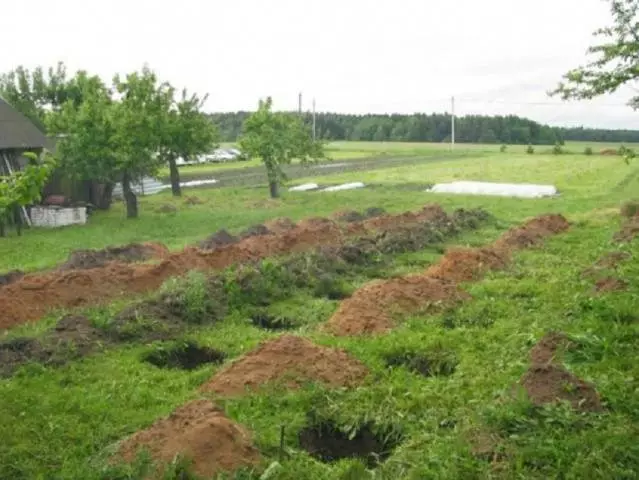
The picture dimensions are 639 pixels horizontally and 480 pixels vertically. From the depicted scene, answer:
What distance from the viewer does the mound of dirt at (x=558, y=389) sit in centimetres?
674

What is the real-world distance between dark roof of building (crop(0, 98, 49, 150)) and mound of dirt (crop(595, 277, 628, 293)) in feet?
64.7

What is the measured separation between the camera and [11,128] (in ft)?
82.7

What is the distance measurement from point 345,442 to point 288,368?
4.71 ft

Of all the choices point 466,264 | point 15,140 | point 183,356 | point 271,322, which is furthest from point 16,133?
point 183,356

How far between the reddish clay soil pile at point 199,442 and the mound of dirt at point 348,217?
16.1 m

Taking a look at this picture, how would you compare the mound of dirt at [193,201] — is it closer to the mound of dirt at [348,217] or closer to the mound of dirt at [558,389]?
the mound of dirt at [348,217]

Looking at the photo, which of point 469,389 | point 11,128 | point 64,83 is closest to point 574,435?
point 469,389

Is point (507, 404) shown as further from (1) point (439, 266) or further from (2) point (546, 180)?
(2) point (546, 180)

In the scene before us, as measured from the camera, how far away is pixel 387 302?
11.4 metres

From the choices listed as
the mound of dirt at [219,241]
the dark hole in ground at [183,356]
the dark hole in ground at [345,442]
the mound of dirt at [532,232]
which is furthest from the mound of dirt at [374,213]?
the dark hole in ground at [345,442]

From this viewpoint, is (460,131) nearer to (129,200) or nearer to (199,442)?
(129,200)

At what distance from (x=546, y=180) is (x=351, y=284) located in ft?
95.6

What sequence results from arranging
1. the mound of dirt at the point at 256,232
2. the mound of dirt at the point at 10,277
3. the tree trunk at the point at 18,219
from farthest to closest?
the tree trunk at the point at 18,219 → the mound of dirt at the point at 256,232 → the mound of dirt at the point at 10,277

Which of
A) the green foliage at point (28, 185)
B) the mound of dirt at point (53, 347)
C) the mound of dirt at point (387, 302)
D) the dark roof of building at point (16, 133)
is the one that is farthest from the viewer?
the dark roof of building at point (16, 133)
